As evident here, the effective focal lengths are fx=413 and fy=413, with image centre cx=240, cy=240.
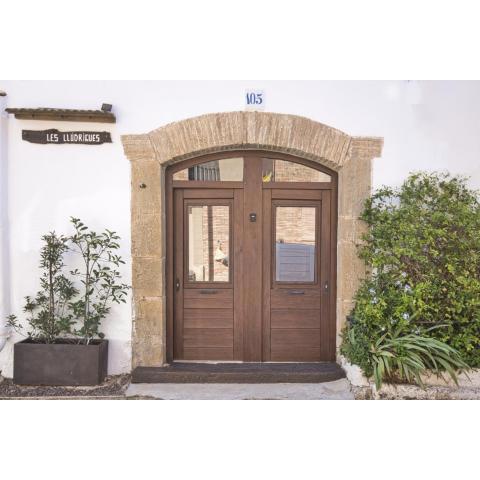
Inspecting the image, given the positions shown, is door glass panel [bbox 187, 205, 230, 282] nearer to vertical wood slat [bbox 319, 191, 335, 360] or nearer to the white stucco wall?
the white stucco wall

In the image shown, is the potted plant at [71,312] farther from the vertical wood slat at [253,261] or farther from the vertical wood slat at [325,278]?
the vertical wood slat at [325,278]

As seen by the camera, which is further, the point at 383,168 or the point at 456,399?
the point at 383,168

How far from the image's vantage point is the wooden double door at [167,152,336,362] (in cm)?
448

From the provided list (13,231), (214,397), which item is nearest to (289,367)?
(214,397)

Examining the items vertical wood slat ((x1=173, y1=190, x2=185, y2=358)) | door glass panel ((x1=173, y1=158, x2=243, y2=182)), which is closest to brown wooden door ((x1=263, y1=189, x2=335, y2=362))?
door glass panel ((x1=173, y1=158, x2=243, y2=182))

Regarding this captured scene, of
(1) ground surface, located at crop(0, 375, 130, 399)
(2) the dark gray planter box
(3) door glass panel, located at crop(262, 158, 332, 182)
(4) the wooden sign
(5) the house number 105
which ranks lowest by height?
(1) ground surface, located at crop(0, 375, 130, 399)

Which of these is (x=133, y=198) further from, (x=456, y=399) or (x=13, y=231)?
(x=456, y=399)

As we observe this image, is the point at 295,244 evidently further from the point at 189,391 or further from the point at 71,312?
the point at 71,312

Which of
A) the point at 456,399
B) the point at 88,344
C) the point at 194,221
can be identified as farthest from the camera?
the point at 194,221

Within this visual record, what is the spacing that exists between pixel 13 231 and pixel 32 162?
0.75 metres

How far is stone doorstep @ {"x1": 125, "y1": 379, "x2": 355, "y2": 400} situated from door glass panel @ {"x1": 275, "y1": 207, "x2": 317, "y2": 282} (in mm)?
1121

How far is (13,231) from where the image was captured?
4316mm

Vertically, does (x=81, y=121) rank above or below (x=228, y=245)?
above

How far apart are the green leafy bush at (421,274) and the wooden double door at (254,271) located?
0.50 m
